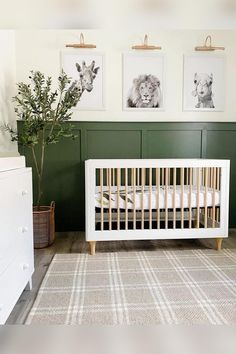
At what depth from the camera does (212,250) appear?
2686 millimetres

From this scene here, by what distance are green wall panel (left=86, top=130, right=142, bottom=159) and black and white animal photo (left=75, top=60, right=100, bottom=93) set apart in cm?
52

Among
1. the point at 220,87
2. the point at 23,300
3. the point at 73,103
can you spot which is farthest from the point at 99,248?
the point at 220,87

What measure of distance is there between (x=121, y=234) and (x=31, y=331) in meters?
2.45

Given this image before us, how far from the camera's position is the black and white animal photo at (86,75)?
319 cm

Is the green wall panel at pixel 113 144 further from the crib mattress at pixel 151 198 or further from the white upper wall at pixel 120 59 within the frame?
the crib mattress at pixel 151 198

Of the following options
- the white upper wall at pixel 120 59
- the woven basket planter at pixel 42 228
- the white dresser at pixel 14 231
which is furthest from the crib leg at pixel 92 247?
the white upper wall at pixel 120 59

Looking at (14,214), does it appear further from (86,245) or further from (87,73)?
(87,73)

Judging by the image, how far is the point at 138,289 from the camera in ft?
6.17

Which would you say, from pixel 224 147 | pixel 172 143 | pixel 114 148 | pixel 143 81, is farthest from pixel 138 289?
pixel 143 81

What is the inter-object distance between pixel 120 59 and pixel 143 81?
0.36m

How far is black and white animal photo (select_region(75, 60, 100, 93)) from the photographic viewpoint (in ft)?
10.5
